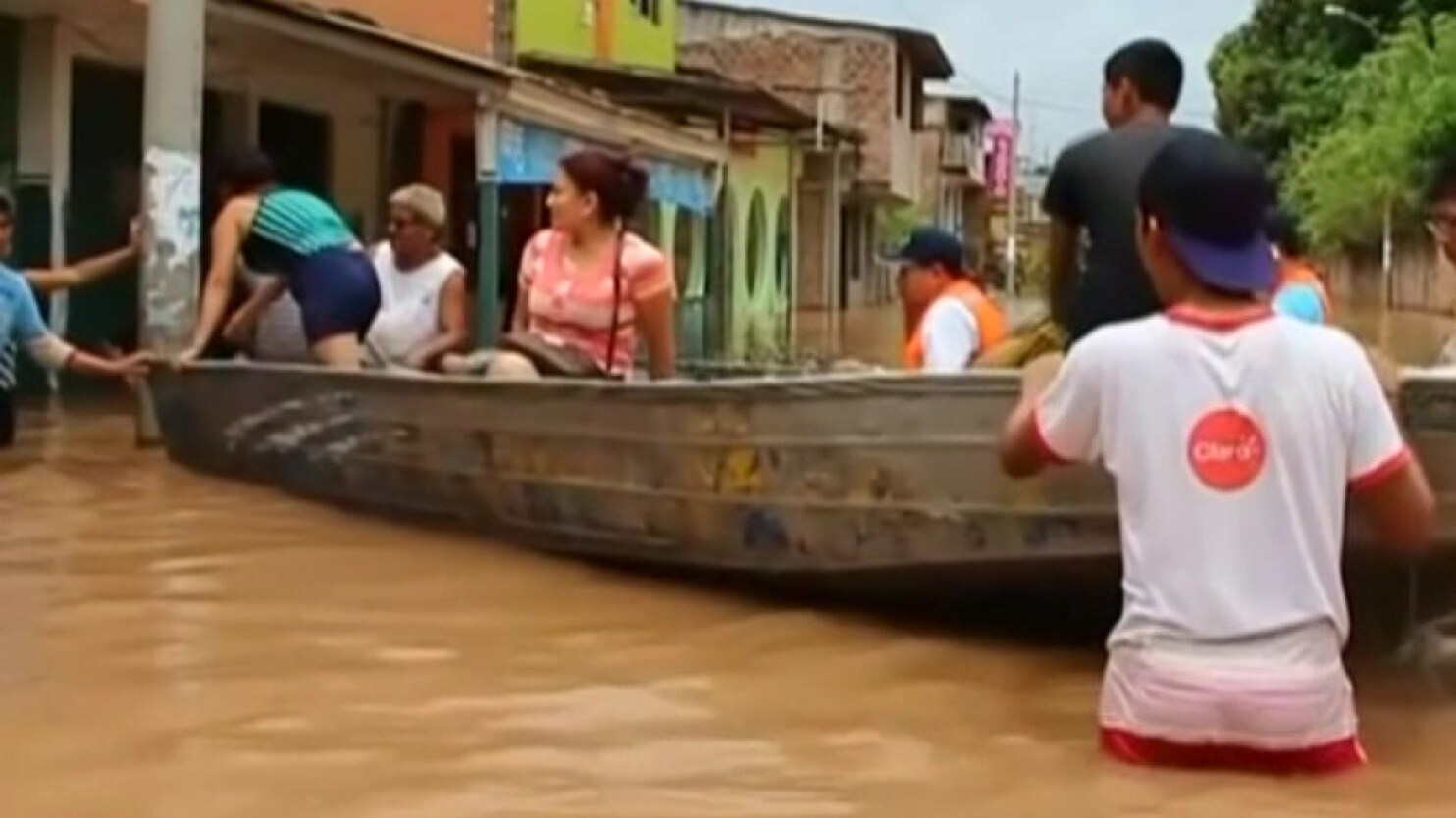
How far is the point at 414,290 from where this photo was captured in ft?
34.0

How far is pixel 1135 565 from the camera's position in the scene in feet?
17.3

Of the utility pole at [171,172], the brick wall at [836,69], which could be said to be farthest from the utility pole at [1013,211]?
the utility pole at [171,172]

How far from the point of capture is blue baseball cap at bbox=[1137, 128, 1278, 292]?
514 centimetres

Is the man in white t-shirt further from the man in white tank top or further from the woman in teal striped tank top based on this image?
the woman in teal striped tank top

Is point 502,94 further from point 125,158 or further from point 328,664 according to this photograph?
point 328,664

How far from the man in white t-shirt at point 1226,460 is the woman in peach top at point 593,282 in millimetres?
3445

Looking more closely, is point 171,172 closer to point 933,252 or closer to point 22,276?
point 22,276

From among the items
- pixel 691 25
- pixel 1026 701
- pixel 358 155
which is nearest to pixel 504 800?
pixel 1026 701

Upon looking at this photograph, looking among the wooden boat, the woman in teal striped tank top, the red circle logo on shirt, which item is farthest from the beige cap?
the red circle logo on shirt

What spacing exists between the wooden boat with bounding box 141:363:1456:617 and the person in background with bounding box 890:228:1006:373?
80 centimetres

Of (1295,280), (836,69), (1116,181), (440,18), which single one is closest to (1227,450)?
(1116,181)

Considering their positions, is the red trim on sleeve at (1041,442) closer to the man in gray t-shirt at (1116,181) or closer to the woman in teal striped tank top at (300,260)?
the man in gray t-shirt at (1116,181)

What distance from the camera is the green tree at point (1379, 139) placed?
48.8 metres

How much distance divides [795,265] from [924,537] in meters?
40.3
